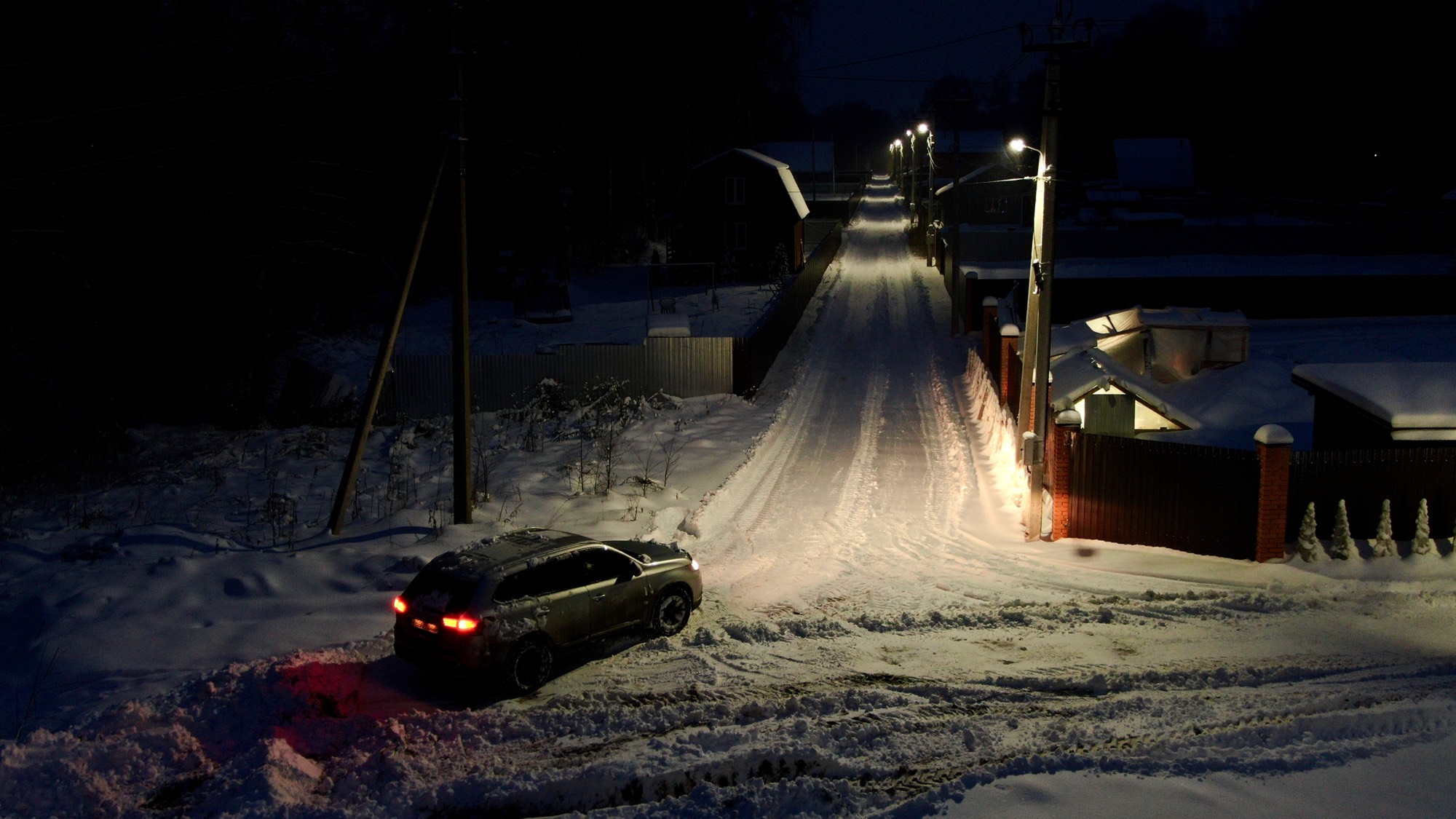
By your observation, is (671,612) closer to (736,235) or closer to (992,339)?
(992,339)

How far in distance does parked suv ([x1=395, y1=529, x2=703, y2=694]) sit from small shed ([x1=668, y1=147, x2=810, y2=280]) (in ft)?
127

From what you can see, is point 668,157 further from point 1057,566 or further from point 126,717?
point 126,717

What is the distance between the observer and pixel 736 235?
49.7 metres

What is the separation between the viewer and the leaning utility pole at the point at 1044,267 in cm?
1438

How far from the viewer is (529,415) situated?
22078mm

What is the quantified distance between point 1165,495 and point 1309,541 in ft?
5.88

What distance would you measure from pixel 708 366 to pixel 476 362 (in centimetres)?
569

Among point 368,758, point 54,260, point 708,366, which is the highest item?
point 54,260

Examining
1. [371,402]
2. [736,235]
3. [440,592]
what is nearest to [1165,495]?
[440,592]

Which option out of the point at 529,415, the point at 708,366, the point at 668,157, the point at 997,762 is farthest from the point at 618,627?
the point at 668,157

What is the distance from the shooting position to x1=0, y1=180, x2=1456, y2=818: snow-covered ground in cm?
763

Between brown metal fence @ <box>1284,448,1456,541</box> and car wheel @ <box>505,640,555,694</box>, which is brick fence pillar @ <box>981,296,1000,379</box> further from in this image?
car wheel @ <box>505,640,555,694</box>

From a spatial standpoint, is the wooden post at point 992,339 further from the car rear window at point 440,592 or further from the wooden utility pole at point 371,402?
the car rear window at point 440,592

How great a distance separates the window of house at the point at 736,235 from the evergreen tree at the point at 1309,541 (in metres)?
38.2
